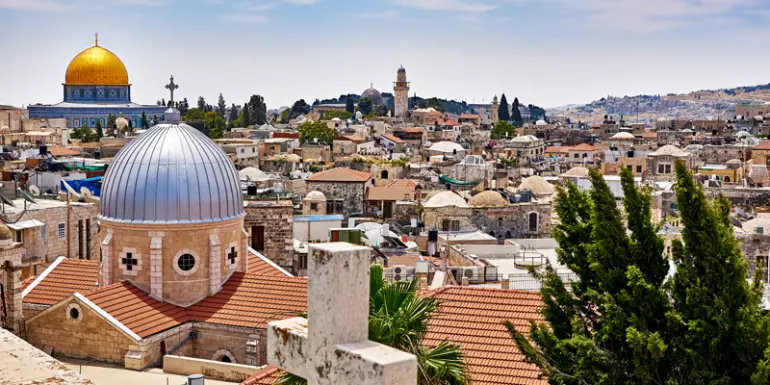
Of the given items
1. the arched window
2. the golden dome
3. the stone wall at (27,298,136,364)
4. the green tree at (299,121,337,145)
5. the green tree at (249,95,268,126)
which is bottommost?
the arched window

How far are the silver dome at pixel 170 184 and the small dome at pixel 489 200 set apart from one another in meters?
19.1

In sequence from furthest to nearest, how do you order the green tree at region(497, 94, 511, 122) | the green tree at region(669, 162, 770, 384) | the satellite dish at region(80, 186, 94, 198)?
1. the green tree at region(497, 94, 511, 122)
2. the satellite dish at region(80, 186, 94, 198)
3. the green tree at region(669, 162, 770, 384)

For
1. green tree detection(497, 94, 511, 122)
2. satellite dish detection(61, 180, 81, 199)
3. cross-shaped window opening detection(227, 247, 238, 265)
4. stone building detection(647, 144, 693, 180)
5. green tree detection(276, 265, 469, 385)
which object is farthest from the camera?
green tree detection(497, 94, 511, 122)

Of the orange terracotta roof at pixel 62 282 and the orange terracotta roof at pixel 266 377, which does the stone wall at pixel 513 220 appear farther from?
the orange terracotta roof at pixel 266 377

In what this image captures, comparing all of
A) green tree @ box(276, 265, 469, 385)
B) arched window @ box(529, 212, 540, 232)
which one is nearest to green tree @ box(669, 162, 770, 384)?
green tree @ box(276, 265, 469, 385)

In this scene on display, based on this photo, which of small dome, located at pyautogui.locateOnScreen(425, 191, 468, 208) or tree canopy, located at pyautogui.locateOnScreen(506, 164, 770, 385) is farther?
small dome, located at pyautogui.locateOnScreen(425, 191, 468, 208)

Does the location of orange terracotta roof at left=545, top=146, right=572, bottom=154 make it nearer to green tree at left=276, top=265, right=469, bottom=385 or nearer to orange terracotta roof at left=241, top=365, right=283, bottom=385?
orange terracotta roof at left=241, top=365, right=283, bottom=385

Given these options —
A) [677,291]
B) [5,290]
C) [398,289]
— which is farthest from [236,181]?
[677,291]

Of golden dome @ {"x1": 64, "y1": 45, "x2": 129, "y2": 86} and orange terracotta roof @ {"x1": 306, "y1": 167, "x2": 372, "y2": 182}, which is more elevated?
golden dome @ {"x1": 64, "y1": 45, "x2": 129, "y2": 86}

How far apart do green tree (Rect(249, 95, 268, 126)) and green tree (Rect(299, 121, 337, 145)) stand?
23.8 meters

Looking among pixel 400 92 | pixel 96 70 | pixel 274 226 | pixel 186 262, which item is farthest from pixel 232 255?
pixel 400 92

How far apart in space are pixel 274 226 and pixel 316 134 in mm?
51975

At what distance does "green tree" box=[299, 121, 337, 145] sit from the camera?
71.7 m

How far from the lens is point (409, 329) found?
7.82 meters
